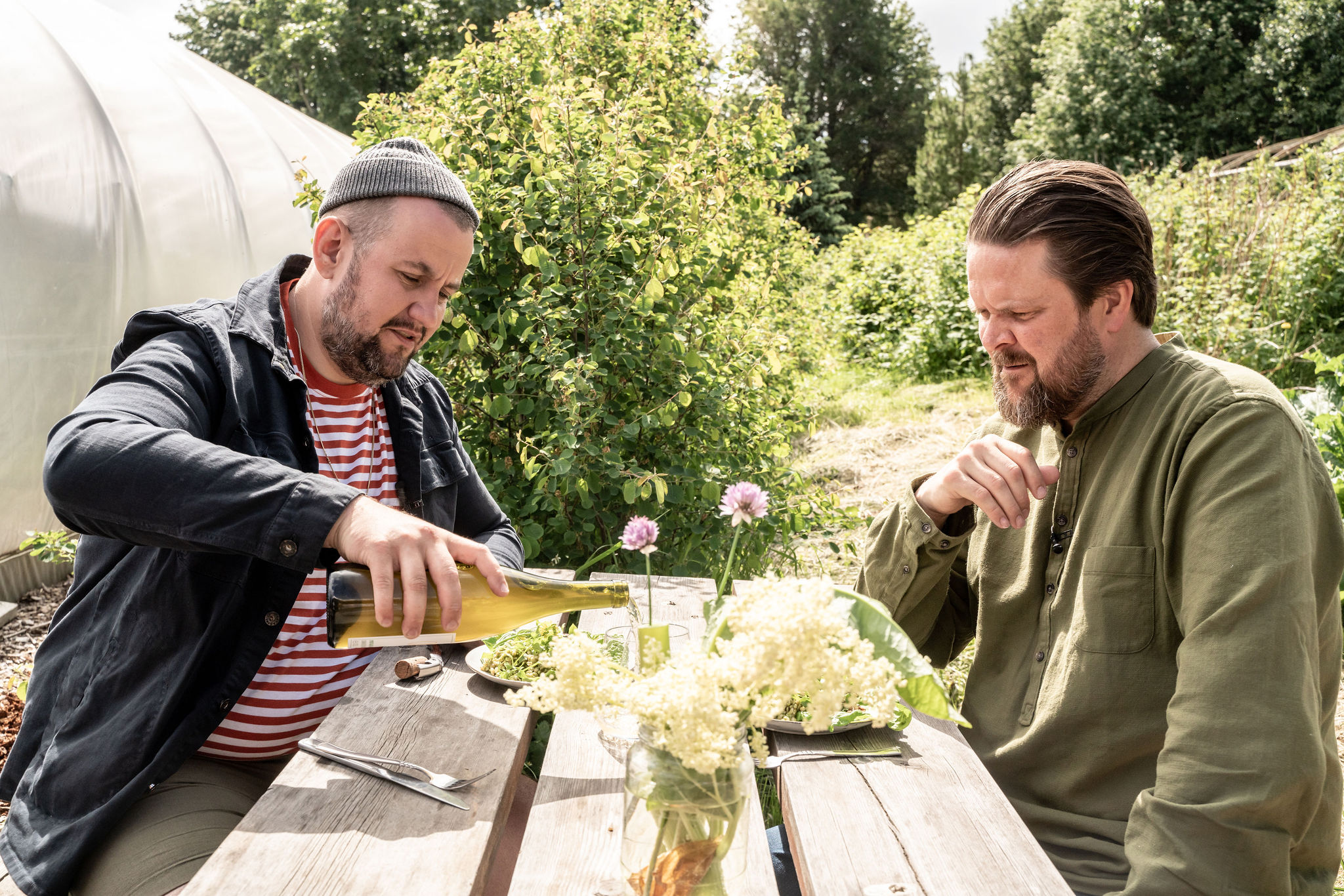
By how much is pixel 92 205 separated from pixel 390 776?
13.8ft

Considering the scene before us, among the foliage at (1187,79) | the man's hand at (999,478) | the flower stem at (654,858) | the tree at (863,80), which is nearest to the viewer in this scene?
the flower stem at (654,858)

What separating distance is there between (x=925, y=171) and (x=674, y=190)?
1066 inches

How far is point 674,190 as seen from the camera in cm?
323

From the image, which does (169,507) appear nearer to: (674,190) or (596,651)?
(596,651)

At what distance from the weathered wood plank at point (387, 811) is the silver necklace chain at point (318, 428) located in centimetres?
49

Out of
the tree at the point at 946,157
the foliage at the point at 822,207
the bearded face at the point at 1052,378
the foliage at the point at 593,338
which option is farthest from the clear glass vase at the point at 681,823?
the tree at the point at 946,157

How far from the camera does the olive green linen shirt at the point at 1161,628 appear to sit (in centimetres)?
121

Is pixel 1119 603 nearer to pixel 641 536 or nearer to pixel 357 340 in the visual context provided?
pixel 641 536

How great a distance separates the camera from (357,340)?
184 cm

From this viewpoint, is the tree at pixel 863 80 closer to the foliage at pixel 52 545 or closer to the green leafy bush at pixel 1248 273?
the green leafy bush at pixel 1248 273

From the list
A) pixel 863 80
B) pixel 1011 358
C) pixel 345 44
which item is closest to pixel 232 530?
pixel 1011 358

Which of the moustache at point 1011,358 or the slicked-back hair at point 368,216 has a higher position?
the slicked-back hair at point 368,216

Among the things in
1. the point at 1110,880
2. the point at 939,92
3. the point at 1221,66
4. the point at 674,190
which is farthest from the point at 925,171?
the point at 1110,880

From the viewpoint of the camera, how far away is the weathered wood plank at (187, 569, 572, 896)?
41.5 inches
